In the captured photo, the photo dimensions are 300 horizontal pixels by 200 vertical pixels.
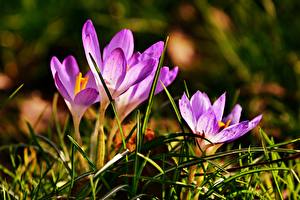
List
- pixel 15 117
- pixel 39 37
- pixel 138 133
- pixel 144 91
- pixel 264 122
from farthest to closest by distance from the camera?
1. pixel 39 37
2. pixel 15 117
3. pixel 264 122
4. pixel 144 91
5. pixel 138 133

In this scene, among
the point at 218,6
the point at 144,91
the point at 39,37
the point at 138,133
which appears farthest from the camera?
the point at 218,6

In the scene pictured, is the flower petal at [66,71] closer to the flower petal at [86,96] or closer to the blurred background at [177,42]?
the flower petal at [86,96]

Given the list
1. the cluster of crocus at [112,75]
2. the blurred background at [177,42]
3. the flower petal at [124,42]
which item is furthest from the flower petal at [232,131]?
the blurred background at [177,42]

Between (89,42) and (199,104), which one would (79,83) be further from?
(199,104)

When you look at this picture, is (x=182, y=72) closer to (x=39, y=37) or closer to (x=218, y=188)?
(x=39, y=37)

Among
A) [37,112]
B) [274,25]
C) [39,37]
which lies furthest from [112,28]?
[274,25]

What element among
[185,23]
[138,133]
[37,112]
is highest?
[138,133]
